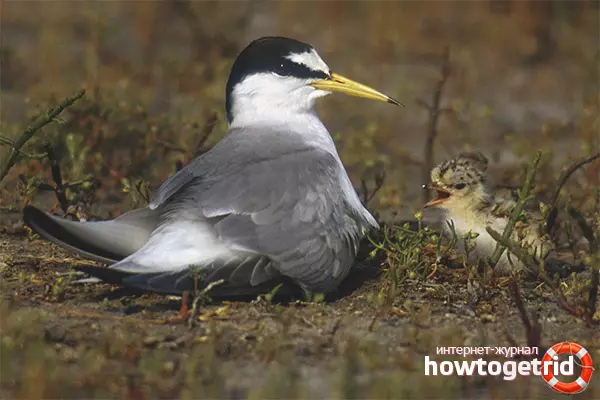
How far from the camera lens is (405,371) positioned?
3.69 m

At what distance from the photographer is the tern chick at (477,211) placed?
4.66 m

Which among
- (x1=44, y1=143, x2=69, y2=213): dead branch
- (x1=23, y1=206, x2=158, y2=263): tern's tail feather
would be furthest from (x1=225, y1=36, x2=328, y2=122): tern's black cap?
(x1=23, y1=206, x2=158, y2=263): tern's tail feather

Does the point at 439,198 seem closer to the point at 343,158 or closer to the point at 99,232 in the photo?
the point at 99,232

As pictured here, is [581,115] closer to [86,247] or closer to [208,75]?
[208,75]

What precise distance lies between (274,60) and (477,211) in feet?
3.74

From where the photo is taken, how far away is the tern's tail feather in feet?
13.4

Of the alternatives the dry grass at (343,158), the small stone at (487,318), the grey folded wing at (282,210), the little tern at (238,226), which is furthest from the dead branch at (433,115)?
the small stone at (487,318)

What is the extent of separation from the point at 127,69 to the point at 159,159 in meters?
2.07

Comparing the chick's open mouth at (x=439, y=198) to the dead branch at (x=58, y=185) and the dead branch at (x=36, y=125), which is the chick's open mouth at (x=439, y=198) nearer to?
the dead branch at (x=36, y=125)

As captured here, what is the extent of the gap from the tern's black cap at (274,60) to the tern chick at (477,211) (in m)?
0.77

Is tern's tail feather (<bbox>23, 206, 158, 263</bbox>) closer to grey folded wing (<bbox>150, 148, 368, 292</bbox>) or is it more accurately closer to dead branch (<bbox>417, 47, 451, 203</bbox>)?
grey folded wing (<bbox>150, 148, 368, 292</bbox>)

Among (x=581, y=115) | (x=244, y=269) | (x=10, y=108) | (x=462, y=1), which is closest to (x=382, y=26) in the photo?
(x=462, y=1)

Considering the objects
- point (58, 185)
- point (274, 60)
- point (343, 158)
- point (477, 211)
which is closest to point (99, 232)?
point (58, 185)

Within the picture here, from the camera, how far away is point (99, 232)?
4.30 m
